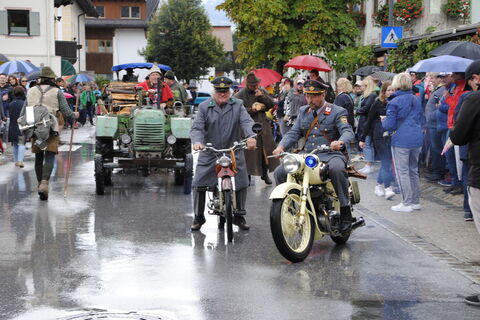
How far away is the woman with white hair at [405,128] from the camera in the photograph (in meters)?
11.2

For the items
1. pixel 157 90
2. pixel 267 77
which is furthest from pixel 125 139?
pixel 267 77

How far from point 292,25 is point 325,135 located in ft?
81.0

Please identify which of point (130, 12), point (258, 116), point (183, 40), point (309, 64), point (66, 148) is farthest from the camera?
point (130, 12)

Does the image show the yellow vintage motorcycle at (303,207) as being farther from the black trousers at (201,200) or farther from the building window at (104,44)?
the building window at (104,44)

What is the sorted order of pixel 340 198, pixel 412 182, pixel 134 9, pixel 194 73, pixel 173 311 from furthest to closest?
pixel 134 9 < pixel 194 73 < pixel 412 182 < pixel 340 198 < pixel 173 311

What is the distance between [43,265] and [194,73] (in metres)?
65.9

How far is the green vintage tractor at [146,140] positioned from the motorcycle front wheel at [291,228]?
532 cm

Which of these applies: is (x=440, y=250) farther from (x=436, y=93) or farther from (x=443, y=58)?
(x=436, y=93)

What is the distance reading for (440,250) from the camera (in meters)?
8.70

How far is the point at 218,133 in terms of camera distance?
9789 mm

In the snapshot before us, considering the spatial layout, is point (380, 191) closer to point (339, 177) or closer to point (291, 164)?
point (339, 177)

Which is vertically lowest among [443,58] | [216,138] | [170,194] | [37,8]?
[170,194]

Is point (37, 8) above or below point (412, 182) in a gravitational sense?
above

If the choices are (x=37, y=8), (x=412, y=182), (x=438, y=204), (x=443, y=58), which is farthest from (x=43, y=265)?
(x=37, y=8)
